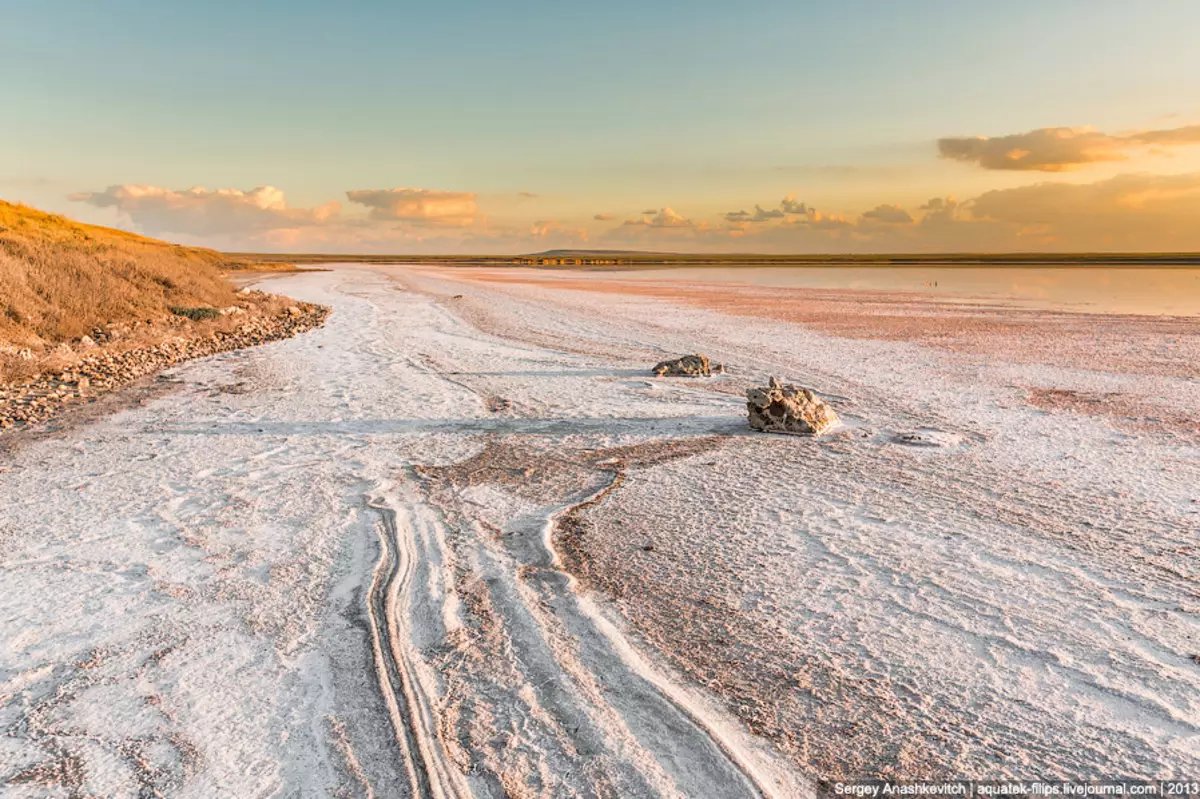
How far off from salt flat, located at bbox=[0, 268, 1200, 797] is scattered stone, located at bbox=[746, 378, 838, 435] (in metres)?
0.33

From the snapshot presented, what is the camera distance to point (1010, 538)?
5230 millimetres

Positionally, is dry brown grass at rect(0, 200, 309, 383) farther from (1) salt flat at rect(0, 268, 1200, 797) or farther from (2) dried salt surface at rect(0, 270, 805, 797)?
(2) dried salt surface at rect(0, 270, 805, 797)

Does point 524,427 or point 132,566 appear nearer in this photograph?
point 132,566

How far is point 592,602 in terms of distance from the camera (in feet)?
14.4

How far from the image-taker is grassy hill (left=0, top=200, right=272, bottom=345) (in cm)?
1296

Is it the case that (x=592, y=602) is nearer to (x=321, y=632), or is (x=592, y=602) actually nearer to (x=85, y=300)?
(x=321, y=632)

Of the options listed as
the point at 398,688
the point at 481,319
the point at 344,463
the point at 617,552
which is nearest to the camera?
the point at 398,688

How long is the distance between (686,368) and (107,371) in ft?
30.4

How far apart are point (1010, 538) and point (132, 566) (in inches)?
238

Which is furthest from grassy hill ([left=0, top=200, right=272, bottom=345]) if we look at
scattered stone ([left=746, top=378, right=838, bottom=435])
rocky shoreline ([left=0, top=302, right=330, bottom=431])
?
scattered stone ([left=746, top=378, right=838, bottom=435])

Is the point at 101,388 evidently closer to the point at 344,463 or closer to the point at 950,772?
the point at 344,463

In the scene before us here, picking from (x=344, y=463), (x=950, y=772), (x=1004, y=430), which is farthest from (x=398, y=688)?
(x=1004, y=430)

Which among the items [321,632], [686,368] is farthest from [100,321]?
[321,632]

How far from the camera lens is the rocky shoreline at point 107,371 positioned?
9172 millimetres
